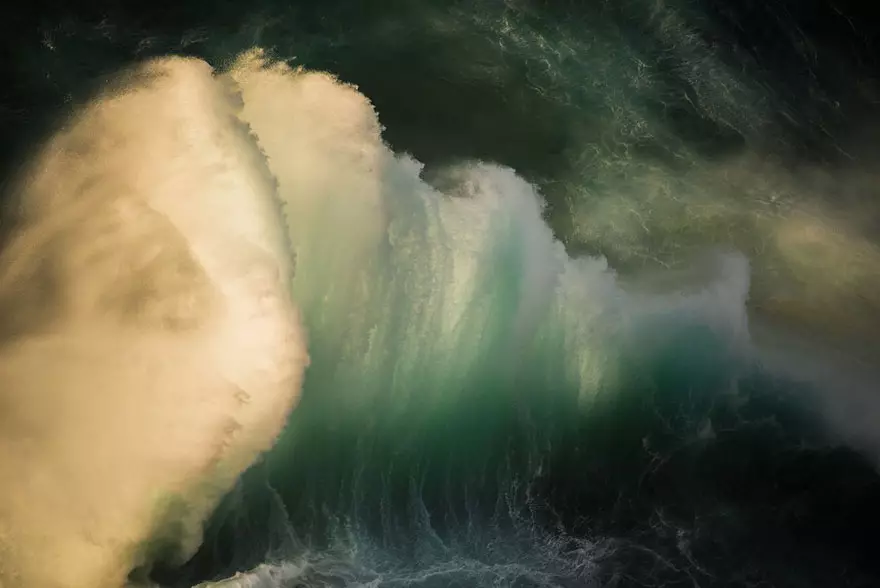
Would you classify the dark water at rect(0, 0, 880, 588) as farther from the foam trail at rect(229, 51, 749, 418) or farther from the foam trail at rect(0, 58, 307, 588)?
the foam trail at rect(0, 58, 307, 588)

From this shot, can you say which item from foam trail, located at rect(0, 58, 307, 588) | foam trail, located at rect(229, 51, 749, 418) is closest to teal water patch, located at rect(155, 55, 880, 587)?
foam trail, located at rect(229, 51, 749, 418)

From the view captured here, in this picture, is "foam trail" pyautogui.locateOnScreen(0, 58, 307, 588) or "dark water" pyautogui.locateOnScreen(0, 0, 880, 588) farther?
"dark water" pyautogui.locateOnScreen(0, 0, 880, 588)

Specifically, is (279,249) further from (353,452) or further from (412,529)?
(412,529)

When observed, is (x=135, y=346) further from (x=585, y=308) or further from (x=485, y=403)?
(x=585, y=308)

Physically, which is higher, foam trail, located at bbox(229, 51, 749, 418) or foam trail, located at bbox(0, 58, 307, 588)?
foam trail, located at bbox(229, 51, 749, 418)

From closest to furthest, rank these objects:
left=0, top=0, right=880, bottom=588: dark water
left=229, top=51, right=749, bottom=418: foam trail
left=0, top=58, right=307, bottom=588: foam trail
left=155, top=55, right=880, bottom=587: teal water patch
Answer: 1. left=0, top=58, right=307, bottom=588: foam trail
2. left=155, top=55, right=880, bottom=587: teal water patch
3. left=0, top=0, right=880, bottom=588: dark water
4. left=229, top=51, right=749, bottom=418: foam trail

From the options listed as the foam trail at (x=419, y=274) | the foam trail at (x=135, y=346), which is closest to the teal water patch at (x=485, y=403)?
the foam trail at (x=419, y=274)

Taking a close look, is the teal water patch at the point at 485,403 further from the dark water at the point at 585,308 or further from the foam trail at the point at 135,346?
the foam trail at the point at 135,346

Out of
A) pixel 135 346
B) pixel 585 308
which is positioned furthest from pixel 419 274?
pixel 135 346
